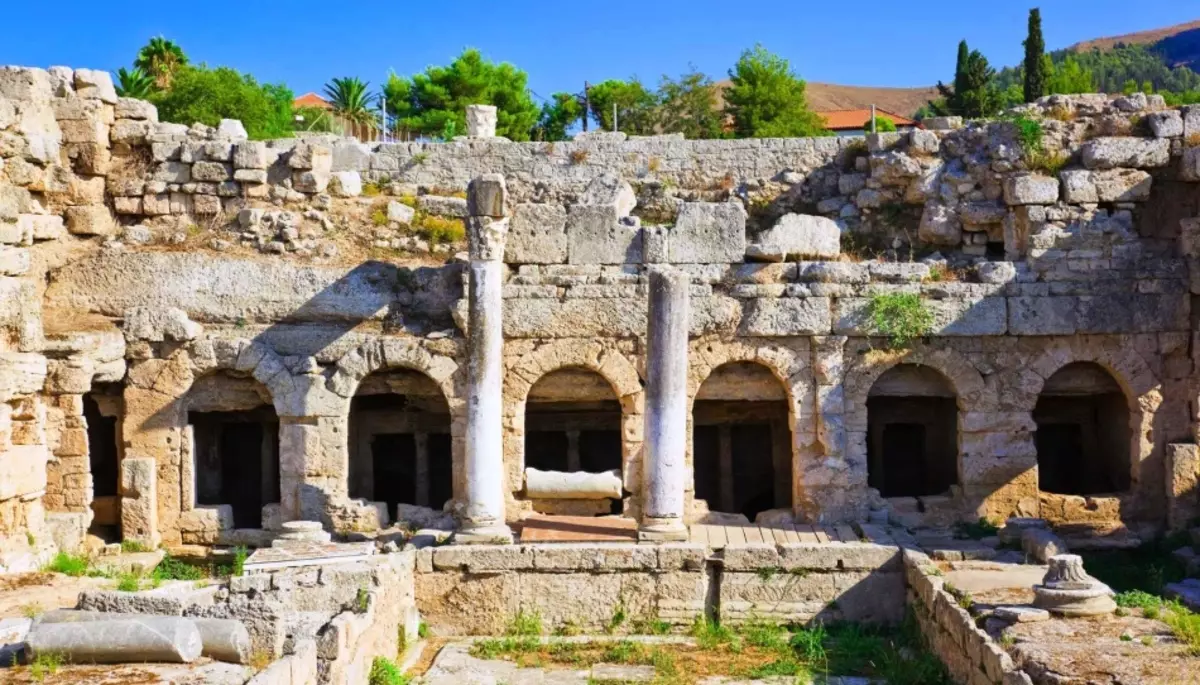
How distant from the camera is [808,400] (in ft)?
61.3

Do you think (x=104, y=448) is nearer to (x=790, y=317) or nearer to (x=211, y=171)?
(x=211, y=171)

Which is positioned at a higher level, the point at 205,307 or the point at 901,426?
the point at 205,307

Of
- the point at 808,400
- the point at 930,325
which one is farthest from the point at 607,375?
the point at 930,325

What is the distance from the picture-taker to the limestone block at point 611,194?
777 inches

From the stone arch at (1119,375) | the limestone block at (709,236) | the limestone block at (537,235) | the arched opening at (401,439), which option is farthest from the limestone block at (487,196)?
the stone arch at (1119,375)

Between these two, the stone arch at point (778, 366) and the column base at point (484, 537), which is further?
the stone arch at point (778, 366)

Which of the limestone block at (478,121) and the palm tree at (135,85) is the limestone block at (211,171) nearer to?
the limestone block at (478,121)

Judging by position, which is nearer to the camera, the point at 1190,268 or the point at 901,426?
the point at 1190,268

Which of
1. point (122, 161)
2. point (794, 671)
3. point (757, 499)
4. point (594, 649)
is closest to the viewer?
point (794, 671)

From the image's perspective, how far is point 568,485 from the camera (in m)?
18.3

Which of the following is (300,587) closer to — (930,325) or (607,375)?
(607,375)

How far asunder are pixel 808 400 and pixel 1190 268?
5311mm

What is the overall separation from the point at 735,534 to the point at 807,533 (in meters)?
0.93

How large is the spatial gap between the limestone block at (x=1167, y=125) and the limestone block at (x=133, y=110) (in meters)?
14.3
